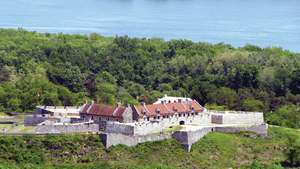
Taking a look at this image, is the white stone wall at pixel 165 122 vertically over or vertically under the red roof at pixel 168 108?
under

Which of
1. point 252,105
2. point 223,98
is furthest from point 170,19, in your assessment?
point 252,105

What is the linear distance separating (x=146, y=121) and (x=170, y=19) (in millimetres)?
81086

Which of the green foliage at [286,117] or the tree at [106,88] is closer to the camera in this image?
the green foliage at [286,117]

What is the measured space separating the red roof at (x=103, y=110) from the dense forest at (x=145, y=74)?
7326mm

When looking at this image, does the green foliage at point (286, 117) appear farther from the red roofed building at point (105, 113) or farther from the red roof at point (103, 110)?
the red roof at point (103, 110)

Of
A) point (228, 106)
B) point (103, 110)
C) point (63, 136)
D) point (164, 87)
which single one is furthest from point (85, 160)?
point (164, 87)

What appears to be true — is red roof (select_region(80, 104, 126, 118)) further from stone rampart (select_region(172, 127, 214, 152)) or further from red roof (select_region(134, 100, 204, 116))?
stone rampart (select_region(172, 127, 214, 152))

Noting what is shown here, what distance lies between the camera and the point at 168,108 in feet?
138

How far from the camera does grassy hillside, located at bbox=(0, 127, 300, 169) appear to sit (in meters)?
36.5

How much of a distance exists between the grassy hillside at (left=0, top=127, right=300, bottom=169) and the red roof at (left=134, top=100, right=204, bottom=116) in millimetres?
2090

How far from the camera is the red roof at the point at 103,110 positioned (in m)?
39.9

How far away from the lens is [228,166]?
3875 centimetres

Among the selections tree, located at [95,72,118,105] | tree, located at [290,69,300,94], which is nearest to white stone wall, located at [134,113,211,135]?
tree, located at [95,72,118,105]

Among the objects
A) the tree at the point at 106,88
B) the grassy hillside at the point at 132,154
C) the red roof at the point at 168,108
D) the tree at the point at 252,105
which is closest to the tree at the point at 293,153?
the grassy hillside at the point at 132,154
